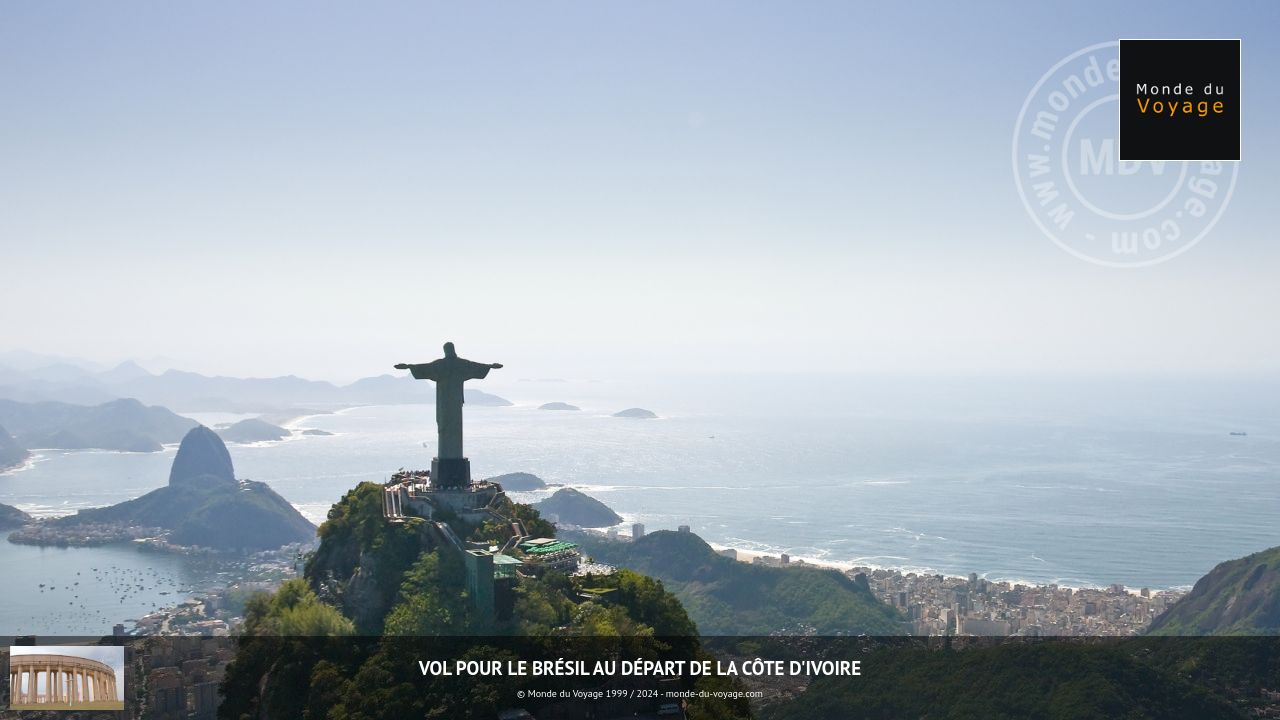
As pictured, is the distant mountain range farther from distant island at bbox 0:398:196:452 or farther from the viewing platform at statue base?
the viewing platform at statue base

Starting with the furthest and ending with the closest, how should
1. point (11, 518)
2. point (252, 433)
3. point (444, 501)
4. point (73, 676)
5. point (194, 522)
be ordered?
point (252, 433), point (11, 518), point (194, 522), point (444, 501), point (73, 676)

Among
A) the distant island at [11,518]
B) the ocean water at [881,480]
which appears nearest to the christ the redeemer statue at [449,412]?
the ocean water at [881,480]

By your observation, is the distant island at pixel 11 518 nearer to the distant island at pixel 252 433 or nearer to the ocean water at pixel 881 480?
the ocean water at pixel 881 480

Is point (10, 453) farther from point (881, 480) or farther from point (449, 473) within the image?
point (449, 473)

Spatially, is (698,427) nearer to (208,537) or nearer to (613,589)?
(208,537)

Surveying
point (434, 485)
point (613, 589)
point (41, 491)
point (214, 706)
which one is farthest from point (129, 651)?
point (41, 491)

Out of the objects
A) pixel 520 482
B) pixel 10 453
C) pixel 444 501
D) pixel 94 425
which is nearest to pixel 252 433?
pixel 94 425

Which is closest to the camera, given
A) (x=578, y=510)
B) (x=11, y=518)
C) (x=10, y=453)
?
(x=578, y=510)
